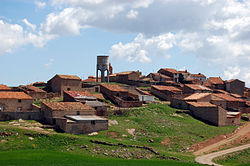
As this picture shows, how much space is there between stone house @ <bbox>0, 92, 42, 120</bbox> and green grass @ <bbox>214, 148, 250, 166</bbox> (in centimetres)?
2992

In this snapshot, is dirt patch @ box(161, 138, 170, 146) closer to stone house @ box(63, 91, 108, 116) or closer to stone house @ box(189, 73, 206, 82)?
stone house @ box(63, 91, 108, 116)

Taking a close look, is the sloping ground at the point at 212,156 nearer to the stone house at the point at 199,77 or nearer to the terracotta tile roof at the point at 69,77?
the terracotta tile roof at the point at 69,77

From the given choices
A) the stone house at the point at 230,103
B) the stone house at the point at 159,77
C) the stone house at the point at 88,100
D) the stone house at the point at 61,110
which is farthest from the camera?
the stone house at the point at 159,77

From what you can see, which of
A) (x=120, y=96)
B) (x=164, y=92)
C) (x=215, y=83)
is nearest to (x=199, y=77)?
(x=215, y=83)

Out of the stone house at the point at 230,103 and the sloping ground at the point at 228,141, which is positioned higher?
the stone house at the point at 230,103

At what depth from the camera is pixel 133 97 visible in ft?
256

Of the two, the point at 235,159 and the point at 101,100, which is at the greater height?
the point at 101,100

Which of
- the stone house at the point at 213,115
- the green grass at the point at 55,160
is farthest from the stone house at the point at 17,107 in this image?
the stone house at the point at 213,115

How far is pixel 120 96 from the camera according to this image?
253 ft

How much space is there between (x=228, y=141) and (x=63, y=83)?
3811 cm

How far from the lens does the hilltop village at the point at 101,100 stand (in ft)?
179

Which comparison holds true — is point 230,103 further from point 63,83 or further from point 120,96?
point 63,83

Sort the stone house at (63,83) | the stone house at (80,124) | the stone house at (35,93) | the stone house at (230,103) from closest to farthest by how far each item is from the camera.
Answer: the stone house at (80,124) < the stone house at (35,93) < the stone house at (63,83) < the stone house at (230,103)

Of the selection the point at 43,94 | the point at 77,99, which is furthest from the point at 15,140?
the point at 43,94
